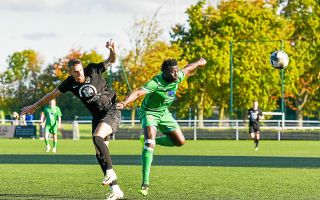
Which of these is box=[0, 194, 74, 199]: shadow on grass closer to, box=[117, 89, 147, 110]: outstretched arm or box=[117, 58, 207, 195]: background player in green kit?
box=[117, 58, 207, 195]: background player in green kit

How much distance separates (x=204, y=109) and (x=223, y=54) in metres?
6.90

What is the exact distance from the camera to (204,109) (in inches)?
2729

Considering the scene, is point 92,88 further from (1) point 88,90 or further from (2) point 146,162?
(2) point 146,162

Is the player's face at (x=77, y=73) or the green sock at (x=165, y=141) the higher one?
the player's face at (x=77, y=73)

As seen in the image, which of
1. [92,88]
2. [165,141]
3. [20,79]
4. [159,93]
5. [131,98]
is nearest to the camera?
[131,98]

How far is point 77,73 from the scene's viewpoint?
1254cm

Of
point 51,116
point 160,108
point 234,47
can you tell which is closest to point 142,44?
point 234,47

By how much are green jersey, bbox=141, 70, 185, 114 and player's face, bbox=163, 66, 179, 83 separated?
0.28ft

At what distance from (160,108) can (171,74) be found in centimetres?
83

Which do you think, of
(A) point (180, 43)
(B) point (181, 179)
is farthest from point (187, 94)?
(B) point (181, 179)

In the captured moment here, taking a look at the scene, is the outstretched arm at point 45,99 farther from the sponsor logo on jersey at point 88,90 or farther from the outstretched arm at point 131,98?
the outstretched arm at point 131,98

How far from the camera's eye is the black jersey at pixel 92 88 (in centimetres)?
1276

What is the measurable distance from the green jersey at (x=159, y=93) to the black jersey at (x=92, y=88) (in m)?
0.73

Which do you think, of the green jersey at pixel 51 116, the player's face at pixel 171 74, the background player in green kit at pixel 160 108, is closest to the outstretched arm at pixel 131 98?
the background player in green kit at pixel 160 108
